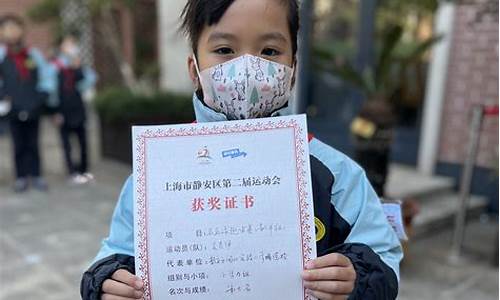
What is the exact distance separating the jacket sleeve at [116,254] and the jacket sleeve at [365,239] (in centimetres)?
48

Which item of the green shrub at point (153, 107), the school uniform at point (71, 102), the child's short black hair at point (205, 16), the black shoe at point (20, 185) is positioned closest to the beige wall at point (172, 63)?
the green shrub at point (153, 107)

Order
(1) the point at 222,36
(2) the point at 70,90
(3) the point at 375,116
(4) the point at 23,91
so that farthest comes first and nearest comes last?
(2) the point at 70,90, (4) the point at 23,91, (3) the point at 375,116, (1) the point at 222,36

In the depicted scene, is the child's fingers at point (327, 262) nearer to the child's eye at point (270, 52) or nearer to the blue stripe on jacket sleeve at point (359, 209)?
the blue stripe on jacket sleeve at point (359, 209)

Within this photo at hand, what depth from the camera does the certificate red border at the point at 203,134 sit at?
3.41 ft

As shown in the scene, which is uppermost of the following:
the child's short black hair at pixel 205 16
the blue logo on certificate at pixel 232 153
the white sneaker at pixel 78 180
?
the child's short black hair at pixel 205 16

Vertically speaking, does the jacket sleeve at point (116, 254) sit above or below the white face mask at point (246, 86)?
below

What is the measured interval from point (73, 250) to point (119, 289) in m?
3.03

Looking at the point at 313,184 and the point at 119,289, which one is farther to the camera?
the point at 313,184

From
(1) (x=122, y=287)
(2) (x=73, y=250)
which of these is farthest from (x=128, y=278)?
(2) (x=73, y=250)

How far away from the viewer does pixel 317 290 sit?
102 cm

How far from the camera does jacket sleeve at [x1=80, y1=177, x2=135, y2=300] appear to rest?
1.10m

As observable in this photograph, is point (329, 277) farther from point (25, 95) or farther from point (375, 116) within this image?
point (25, 95)

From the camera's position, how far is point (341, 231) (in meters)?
1.15

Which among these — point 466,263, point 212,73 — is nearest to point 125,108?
point 466,263
